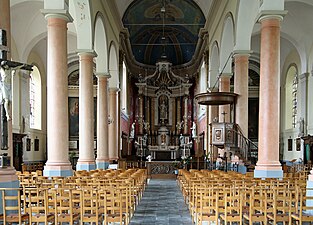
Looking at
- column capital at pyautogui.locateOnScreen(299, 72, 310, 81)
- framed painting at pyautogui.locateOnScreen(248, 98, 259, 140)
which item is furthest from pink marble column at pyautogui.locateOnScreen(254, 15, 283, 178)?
framed painting at pyautogui.locateOnScreen(248, 98, 259, 140)

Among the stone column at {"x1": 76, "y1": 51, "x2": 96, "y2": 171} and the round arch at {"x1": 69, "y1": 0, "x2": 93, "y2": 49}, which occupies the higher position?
the round arch at {"x1": 69, "y1": 0, "x2": 93, "y2": 49}

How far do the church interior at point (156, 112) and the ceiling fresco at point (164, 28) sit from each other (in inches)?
5.1

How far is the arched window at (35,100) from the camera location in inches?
964

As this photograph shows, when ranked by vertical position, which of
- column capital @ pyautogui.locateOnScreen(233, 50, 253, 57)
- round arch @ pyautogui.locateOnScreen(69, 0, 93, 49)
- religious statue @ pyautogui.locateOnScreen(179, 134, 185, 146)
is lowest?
religious statue @ pyautogui.locateOnScreen(179, 134, 185, 146)

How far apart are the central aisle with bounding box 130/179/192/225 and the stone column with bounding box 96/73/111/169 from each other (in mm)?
6361

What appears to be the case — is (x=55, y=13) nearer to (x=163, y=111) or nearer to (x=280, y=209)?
(x=280, y=209)

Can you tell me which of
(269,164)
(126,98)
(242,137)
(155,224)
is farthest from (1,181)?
(126,98)

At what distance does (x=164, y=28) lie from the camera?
105 feet

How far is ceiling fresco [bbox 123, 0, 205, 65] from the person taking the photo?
2755 centimetres

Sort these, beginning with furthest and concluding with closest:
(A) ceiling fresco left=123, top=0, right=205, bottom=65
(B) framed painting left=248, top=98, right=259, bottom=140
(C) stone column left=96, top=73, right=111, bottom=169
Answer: (B) framed painting left=248, top=98, right=259, bottom=140 < (A) ceiling fresco left=123, top=0, right=205, bottom=65 < (C) stone column left=96, top=73, right=111, bottom=169

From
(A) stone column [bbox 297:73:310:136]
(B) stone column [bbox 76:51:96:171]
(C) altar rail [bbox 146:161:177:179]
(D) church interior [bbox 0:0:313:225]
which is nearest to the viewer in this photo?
(D) church interior [bbox 0:0:313:225]

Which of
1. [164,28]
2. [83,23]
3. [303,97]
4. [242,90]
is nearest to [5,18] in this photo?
[83,23]

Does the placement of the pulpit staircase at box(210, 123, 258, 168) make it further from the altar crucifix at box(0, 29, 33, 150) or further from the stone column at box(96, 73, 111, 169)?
the altar crucifix at box(0, 29, 33, 150)

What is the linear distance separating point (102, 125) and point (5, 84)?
38.6 feet
